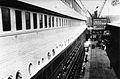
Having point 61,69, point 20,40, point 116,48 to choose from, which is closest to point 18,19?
point 20,40

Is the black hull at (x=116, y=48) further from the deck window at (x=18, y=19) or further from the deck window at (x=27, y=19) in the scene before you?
the deck window at (x=18, y=19)

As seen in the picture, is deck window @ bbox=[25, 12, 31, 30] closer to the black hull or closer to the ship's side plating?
the ship's side plating

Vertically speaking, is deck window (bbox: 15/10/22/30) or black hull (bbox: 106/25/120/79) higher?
deck window (bbox: 15/10/22/30)

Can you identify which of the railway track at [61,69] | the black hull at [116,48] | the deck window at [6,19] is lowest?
the railway track at [61,69]

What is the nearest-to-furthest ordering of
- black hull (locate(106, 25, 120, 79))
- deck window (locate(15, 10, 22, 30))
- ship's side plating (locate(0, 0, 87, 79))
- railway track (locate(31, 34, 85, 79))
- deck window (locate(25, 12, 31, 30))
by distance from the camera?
ship's side plating (locate(0, 0, 87, 79))
deck window (locate(15, 10, 22, 30))
deck window (locate(25, 12, 31, 30))
black hull (locate(106, 25, 120, 79))
railway track (locate(31, 34, 85, 79))

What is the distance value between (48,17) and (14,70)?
242cm

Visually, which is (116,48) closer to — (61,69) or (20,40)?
(20,40)

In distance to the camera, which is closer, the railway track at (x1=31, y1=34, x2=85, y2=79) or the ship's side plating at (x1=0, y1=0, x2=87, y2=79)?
the ship's side plating at (x1=0, y1=0, x2=87, y2=79)

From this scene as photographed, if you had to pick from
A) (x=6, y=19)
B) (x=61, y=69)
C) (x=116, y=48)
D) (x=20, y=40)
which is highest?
(x=6, y=19)

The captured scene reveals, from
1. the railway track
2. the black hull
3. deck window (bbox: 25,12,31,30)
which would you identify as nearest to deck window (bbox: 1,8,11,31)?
deck window (bbox: 25,12,31,30)

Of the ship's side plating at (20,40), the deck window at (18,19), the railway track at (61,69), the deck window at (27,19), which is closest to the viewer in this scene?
the ship's side plating at (20,40)

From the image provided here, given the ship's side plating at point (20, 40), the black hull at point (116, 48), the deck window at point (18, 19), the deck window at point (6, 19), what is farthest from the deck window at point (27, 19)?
the black hull at point (116, 48)

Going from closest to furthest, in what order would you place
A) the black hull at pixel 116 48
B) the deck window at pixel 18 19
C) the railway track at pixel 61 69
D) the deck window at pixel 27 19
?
the deck window at pixel 18 19, the deck window at pixel 27 19, the black hull at pixel 116 48, the railway track at pixel 61 69

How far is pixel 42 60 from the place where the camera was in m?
4.18
